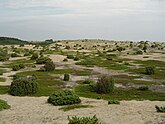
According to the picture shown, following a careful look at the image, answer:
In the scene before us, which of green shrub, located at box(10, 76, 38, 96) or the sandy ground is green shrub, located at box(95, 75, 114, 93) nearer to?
the sandy ground

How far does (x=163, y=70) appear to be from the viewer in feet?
227

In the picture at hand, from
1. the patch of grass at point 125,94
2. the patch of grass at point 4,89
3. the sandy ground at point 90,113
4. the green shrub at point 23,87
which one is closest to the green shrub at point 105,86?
the patch of grass at point 125,94

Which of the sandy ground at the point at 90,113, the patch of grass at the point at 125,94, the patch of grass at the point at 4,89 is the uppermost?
the sandy ground at the point at 90,113

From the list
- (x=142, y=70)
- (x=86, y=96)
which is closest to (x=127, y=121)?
(x=86, y=96)

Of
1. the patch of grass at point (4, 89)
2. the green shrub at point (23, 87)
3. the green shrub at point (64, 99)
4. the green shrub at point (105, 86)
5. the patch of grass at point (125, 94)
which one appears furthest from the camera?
the green shrub at point (105, 86)

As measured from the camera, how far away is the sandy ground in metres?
28.3

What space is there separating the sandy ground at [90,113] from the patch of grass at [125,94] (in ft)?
11.3

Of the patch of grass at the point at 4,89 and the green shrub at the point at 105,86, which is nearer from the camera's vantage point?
the patch of grass at the point at 4,89

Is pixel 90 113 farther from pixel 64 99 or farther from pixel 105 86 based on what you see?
pixel 105 86

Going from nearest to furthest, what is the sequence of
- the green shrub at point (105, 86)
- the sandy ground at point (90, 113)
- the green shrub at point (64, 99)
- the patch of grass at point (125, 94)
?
the sandy ground at point (90, 113)
the green shrub at point (64, 99)
the patch of grass at point (125, 94)
the green shrub at point (105, 86)

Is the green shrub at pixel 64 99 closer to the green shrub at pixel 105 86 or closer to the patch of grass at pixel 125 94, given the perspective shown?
the patch of grass at pixel 125 94

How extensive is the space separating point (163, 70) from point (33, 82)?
110 ft

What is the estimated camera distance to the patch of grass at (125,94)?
133 feet

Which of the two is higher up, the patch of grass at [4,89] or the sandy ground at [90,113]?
the sandy ground at [90,113]
